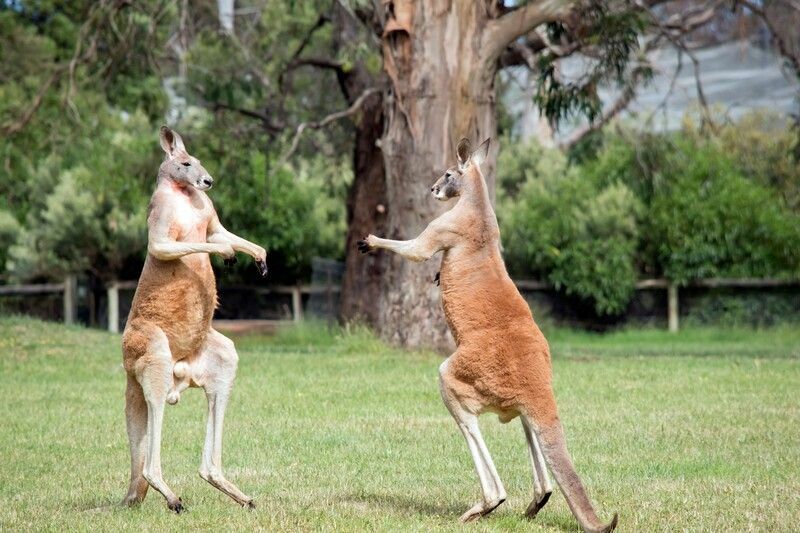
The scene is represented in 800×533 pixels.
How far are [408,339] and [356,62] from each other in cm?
623

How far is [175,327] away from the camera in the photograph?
7.23 meters

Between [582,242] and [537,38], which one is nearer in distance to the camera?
[537,38]

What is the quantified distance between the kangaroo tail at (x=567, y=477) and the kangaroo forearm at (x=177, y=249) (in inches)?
77.9

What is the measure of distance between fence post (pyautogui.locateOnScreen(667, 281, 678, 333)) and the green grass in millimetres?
6472

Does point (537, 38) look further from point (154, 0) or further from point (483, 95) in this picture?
point (154, 0)

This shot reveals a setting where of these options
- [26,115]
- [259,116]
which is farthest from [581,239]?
[26,115]

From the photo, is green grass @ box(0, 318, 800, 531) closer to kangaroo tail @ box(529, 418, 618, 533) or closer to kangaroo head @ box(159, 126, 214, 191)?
kangaroo tail @ box(529, 418, 618, 533)

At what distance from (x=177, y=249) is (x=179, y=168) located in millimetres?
534

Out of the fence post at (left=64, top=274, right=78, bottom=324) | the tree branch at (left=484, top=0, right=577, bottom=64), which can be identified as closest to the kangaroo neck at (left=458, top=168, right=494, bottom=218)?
the tree branch at (left=484, top=0, right=577, bottom=64)

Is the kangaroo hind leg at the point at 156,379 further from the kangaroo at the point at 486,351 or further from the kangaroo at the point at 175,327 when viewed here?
the kangaroo at the point at 486,351

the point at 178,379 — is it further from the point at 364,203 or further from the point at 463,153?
the point at 364,203

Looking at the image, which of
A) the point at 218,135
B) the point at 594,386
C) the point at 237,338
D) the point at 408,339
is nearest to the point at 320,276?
the point at 237,338

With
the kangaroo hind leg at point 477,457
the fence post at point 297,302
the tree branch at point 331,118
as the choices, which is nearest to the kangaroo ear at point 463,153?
the kangaroo hind leg at point 477,457

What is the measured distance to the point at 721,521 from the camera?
7.09 m
